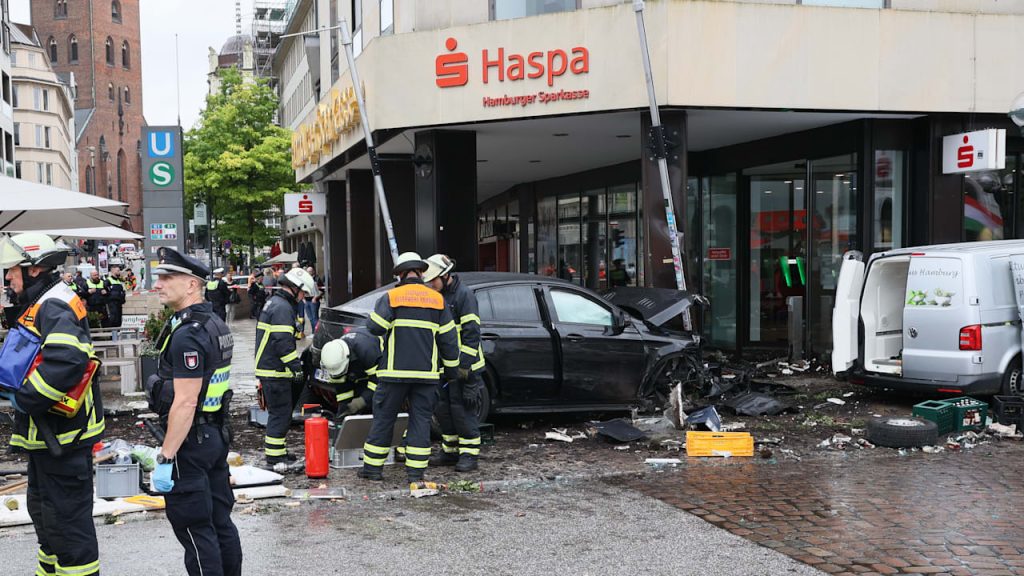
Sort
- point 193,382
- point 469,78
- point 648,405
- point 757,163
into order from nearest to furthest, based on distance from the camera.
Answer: point 193,382 → point 648,405 → point 469,78 → point 757,163

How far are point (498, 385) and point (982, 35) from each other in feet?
31.3

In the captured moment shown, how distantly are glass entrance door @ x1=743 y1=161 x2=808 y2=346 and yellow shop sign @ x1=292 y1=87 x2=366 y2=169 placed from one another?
7.17m

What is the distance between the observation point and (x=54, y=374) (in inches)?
175

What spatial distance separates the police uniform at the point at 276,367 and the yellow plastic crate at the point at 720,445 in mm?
3656

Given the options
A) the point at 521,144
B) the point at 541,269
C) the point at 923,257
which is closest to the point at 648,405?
the point at 923,257

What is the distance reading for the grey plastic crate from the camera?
692cm

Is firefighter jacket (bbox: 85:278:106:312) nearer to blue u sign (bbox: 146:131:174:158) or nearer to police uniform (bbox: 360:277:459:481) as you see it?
blue u sign (bbox: 146:131:174:158)

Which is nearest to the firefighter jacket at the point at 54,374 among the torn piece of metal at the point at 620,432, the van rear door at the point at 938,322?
the torn piece of metal at the point at 620,432

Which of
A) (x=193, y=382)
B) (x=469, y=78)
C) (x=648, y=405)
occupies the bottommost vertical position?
(x=648, y=405)

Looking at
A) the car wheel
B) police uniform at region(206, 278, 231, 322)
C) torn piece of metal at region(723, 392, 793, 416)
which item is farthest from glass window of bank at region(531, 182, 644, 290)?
the car wheel

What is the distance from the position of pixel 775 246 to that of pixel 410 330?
426 inches

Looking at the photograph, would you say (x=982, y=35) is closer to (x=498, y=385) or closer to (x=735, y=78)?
(x=735, y=78)

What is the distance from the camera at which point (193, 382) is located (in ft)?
14.5

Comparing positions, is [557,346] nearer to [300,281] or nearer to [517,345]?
[517,345]
